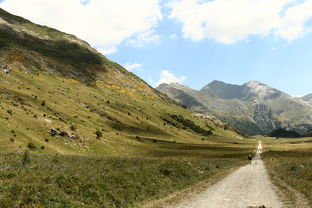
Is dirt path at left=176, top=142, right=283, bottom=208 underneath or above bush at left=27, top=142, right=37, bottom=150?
above

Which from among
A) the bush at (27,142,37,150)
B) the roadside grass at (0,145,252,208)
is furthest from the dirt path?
the bush at (27,142,37,150)

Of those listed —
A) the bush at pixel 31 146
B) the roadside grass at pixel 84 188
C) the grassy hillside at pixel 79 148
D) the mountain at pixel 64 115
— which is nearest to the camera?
the roadside grass at pixel 84 188

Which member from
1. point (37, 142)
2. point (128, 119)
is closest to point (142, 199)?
point (37, 142)

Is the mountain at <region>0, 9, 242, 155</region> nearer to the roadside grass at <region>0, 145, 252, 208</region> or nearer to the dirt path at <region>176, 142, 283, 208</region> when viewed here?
the roadside grass at <region>0, 145, 252, 208</region>

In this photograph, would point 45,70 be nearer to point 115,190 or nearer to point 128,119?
point 128,119

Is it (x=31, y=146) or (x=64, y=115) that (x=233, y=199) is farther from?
(x=64, y=115)

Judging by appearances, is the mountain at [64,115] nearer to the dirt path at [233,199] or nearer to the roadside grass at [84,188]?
the roadside grass at [84,188]

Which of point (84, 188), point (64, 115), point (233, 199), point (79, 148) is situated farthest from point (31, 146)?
point (64, 115)

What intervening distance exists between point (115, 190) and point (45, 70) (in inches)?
6029

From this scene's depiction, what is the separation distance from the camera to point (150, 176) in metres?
29.4

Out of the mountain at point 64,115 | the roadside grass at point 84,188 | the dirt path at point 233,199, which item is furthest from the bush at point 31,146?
the dirt path at point 233,199

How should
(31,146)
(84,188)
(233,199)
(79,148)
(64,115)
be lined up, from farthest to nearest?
(64,115) < (79,148) < (31,146) < (233,199) < (84,188)

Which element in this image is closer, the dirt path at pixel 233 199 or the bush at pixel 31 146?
the dirt path at pixel 233 199

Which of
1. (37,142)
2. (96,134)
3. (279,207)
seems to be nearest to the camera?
(279,207)
